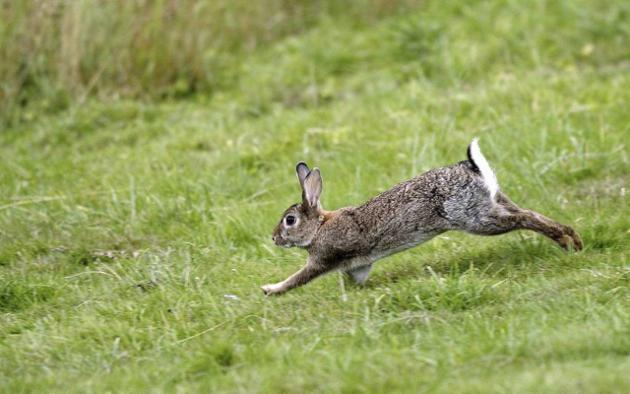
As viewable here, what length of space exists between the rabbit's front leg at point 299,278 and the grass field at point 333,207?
3.5 inches

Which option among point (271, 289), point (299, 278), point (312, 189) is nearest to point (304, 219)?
point (312, 189)

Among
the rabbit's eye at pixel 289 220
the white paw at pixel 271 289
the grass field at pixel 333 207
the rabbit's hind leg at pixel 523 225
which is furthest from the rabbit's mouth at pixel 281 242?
the rabbit's hind leg at pixel 523 225

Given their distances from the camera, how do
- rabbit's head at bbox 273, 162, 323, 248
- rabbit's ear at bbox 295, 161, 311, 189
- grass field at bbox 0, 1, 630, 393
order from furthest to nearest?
rabbit's ear at bbox 295, 161, 311, 189 < rabbit's head at bbox 273, 162, 323, 248 < grass field at bbox 0, 1, 630, 393

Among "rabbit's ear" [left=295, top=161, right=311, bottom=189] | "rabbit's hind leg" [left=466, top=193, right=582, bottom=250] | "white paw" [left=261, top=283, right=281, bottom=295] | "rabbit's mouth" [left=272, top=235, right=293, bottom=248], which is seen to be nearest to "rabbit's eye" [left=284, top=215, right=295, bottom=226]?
"rabbit's mouth" [left=272, top=235, right=293, bottom=248]

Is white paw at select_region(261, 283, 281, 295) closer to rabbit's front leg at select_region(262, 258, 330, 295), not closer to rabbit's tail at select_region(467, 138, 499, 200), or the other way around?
rabbit's front leg at select_region(262, 258, 330, 295)

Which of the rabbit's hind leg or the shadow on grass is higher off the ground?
the rabbit's hind leg

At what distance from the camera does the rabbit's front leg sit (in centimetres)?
539

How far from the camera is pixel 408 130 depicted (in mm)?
7781

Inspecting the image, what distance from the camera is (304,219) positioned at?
19.1 ft

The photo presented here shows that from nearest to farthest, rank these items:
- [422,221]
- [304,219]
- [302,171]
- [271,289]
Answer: [271,289]
[422,221]
[304,219]
[302,171]

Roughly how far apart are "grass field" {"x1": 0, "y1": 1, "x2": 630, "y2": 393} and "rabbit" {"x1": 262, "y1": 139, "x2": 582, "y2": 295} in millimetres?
145

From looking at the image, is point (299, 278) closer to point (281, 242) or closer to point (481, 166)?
point (281, 242)

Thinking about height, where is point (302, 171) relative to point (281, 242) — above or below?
above

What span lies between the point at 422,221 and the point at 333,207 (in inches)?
51.5
